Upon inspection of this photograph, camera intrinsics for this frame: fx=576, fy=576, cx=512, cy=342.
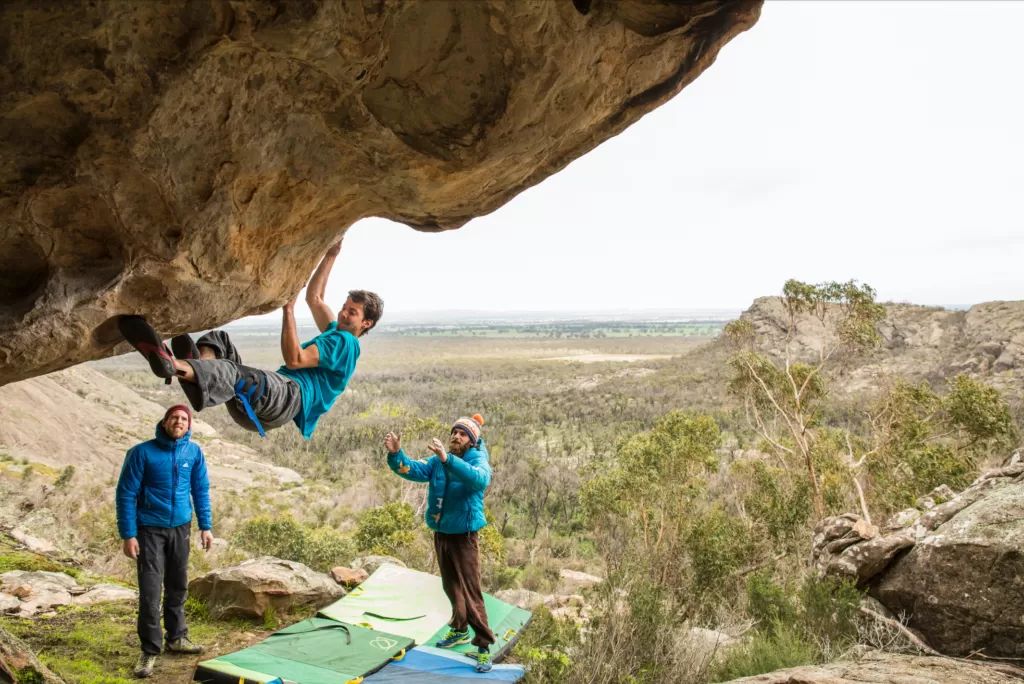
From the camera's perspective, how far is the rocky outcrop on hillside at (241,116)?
3477 mm

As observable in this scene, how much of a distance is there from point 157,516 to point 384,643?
9.44 ft

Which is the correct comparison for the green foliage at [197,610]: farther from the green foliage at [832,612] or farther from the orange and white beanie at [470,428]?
the green foliage at [832,612]

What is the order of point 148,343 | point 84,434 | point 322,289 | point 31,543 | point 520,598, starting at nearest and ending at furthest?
point 148,343
point 322,289
point 31,543
point 520,598
point 84,434

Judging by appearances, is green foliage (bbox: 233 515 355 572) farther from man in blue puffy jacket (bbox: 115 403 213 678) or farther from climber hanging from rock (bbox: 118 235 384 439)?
climber hanging from rock (bbox: 118 235 384 439)

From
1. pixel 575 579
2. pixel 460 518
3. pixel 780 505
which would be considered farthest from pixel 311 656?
pixel 780 505

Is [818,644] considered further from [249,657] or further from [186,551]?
[186,551]

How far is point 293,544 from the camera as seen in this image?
13.5 m

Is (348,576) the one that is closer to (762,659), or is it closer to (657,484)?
(762,659)

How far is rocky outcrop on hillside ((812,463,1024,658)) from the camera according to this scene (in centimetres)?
670

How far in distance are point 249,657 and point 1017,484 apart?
395 inches

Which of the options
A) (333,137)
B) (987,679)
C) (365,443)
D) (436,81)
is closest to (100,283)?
(333,137)

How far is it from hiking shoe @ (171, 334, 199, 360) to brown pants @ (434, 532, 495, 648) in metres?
3.09

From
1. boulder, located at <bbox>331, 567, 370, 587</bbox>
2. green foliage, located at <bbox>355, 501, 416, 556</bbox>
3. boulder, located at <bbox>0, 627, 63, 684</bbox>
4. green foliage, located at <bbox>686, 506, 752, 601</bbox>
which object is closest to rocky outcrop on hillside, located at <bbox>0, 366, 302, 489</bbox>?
boulder, located at <bbox>331, 567, 370, 587</bbox>

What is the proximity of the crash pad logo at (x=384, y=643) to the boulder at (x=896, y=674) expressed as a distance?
3716 millimetres
